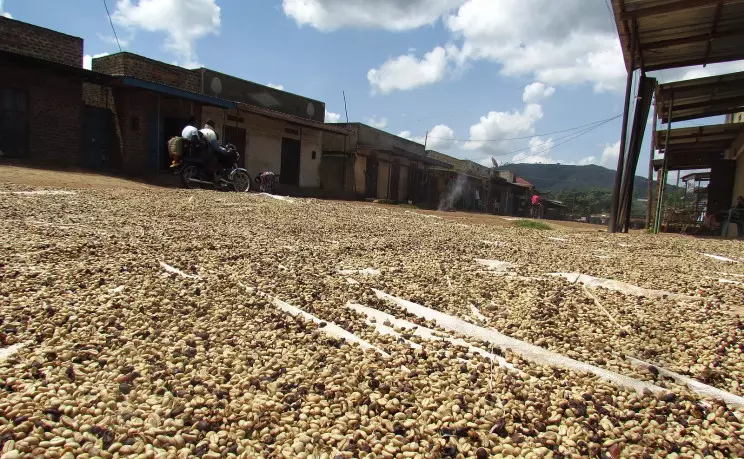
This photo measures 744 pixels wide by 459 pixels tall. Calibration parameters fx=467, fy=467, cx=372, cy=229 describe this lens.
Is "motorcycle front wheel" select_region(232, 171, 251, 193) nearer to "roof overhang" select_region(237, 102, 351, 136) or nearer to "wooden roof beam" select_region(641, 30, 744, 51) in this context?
"roof overhang" select_region(237, 102, 351, 136)

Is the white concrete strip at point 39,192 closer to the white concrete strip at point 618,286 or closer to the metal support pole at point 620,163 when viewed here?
the white concrete strip at point 618,286

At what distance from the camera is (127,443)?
136 cm

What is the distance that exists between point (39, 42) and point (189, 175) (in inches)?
250

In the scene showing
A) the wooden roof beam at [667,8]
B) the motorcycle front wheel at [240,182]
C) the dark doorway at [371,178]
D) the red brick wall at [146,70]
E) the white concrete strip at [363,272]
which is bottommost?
the white concrete strip at [363,272]

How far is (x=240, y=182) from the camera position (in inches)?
402

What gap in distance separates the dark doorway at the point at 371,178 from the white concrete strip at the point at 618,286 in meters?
16.5

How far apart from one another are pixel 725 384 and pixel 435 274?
6.45 feet

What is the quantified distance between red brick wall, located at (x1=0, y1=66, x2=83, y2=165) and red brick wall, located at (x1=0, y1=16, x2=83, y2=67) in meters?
1.16

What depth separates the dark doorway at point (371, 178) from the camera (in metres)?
20.2

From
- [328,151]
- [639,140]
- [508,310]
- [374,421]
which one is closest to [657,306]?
[508,310]

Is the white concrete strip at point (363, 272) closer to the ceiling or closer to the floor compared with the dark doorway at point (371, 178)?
closer to the floor

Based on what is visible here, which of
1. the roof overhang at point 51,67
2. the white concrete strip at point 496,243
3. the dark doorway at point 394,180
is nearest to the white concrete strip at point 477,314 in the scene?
the white concrete strip at point 496,243

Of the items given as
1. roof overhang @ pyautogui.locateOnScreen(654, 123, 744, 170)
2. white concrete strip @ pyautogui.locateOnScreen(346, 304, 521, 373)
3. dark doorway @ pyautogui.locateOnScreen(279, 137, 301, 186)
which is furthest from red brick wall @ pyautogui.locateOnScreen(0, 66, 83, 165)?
roof overhang @ pyautogui.locateOnScreen(654, 123, 744, 170)

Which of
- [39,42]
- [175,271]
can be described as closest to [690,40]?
[175,271]
